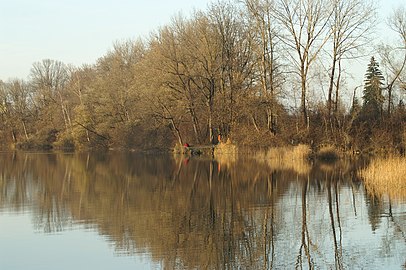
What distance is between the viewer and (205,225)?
1234 centimetres

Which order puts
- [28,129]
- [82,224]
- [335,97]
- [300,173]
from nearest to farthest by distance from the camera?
1. [82,224]
2. [300,173]
3. [335,97]
4. [28,129]

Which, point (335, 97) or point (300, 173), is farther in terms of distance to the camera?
point (335, 97)

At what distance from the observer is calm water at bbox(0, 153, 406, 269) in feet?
30.5

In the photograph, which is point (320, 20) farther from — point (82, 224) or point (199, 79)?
point (82, 224)

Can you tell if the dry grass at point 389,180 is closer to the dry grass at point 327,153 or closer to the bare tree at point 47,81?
the dry grass at point 327,153

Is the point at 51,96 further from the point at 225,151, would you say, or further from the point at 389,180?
the point at 389,180

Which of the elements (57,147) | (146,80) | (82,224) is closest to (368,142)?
(146,80)

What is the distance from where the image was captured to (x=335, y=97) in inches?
1475

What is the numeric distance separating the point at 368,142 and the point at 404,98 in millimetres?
9368

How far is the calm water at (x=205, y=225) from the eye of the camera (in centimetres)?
928

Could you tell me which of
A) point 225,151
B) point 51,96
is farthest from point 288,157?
point 51,96

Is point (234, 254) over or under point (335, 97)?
under

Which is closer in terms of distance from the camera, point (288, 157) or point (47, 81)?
point (288, 157)

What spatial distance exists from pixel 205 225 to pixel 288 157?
19.6m
